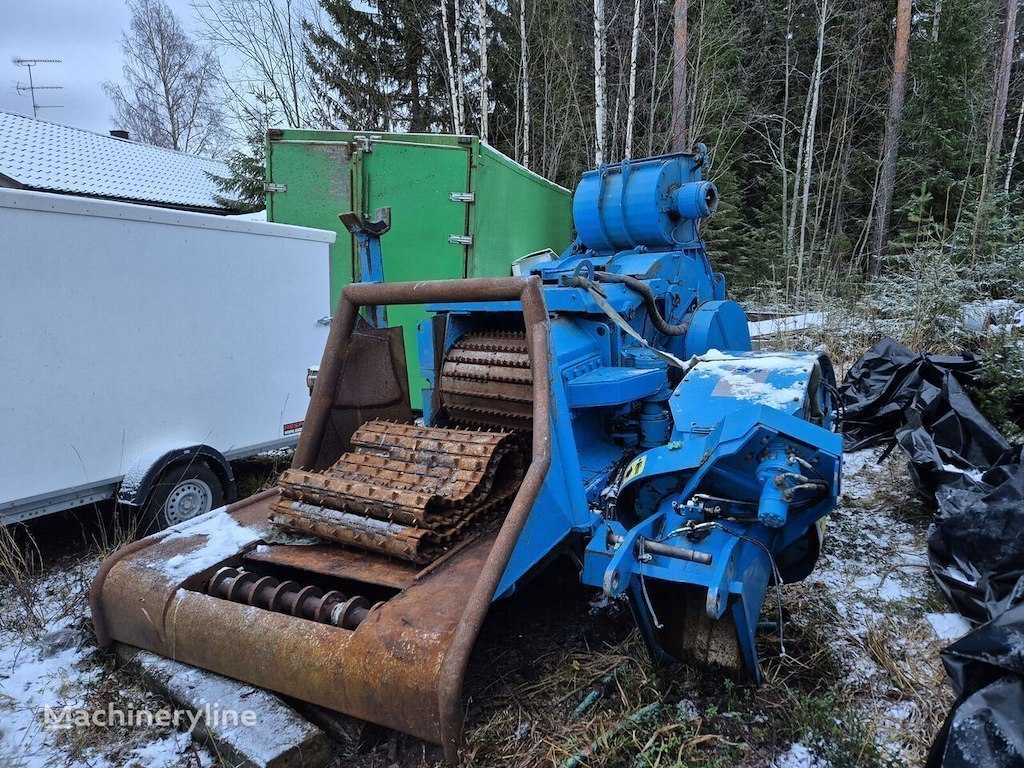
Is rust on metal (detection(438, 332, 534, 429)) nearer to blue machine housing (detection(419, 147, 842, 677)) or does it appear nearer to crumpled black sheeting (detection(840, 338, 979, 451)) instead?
blue machine housing (detection(419, 147, 842, 677))

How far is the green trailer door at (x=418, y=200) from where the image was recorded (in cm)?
614

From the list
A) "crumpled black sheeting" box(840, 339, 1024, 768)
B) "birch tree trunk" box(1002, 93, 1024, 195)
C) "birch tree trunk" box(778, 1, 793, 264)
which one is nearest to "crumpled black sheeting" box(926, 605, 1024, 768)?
"crumpled black sheeting" box(840, 339, 1024, 768)

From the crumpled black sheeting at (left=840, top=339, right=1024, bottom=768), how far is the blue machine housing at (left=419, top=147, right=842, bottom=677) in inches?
25.1

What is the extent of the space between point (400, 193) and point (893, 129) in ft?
37.8

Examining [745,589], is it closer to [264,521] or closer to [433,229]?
[264,521]

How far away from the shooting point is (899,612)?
2.97 metres

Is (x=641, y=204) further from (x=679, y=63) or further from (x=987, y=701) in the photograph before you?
(x=679, y=63)

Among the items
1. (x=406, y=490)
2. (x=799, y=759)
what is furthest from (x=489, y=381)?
(x=799, y=759)

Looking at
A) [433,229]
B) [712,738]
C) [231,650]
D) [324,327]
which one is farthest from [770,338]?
[231,650]

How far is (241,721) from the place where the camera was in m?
2.19

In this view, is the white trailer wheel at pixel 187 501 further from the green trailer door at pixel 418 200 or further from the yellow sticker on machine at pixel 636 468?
the yellow sticker on machine at pixel 636 468

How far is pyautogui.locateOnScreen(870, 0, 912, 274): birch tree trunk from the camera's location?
41.1 feet

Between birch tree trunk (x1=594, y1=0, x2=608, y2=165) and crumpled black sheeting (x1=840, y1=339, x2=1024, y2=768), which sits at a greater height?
birch tree trunk (x1=594, y1=0, x2=608, y2=165)

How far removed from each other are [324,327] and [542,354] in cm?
321
